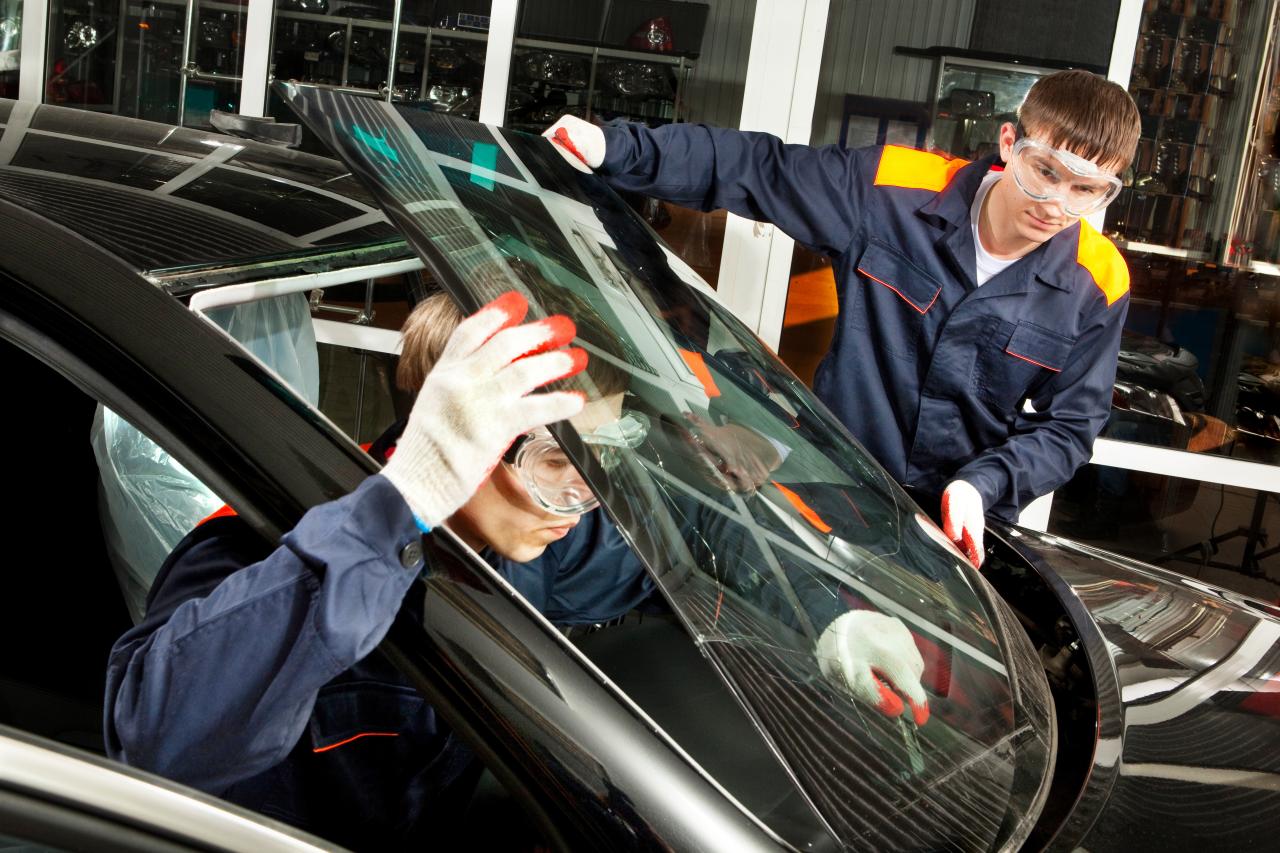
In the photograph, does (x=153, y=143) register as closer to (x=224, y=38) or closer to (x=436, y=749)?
(x=436, y=749)

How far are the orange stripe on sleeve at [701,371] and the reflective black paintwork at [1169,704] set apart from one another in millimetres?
566

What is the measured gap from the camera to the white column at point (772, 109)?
376cm

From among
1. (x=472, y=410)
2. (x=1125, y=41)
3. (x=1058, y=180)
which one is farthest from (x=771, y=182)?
(x=1125, y=41)

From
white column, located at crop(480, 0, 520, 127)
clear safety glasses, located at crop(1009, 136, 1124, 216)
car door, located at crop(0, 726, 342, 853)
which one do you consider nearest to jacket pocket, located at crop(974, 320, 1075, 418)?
clear safety glasses, located at crop(1009, 136, 1124, 216)

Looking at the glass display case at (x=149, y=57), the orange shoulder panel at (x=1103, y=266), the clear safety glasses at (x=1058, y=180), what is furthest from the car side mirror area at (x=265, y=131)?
the glass display case at (x=149, y=57)

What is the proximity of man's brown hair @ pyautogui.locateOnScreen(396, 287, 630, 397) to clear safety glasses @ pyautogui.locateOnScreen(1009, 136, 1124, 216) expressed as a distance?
1207mm

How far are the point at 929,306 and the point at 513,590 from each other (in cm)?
157

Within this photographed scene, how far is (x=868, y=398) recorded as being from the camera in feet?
7.75

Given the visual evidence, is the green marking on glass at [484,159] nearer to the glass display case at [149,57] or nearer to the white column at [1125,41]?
the white column at [1125,41]

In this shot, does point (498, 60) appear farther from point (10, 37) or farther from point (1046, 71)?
point (10, 37)

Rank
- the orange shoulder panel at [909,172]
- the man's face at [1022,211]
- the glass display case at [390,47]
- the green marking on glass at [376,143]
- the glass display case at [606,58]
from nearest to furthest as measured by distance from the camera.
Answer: the green marking on glass at [376,143] < the man's face at [1022,211] < the orange shoulder panel at [909,172] < the glass display case at [606,58] < the glass display case at [390,47]

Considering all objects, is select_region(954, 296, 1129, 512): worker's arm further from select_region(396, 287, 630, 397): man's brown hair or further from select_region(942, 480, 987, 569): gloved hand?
select_region(396, 287, 630, 397): man's brown hair

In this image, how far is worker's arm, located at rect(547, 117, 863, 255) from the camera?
222 cm

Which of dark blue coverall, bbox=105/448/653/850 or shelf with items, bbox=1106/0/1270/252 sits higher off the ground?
shelf with items, bbox=1106/0/1270/252
